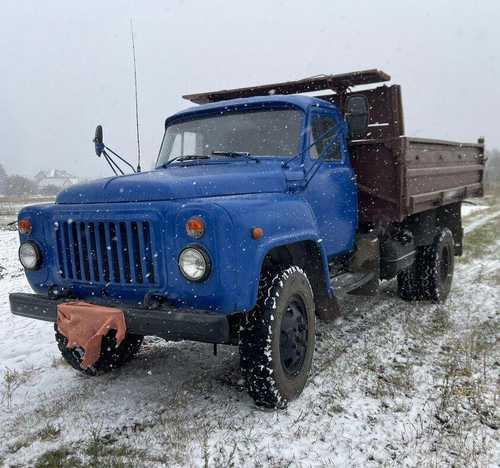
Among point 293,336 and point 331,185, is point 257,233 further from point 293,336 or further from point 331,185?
point 331,185

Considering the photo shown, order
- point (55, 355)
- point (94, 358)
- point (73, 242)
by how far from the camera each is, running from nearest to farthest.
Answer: point (94, 358)
point (73, 242)
point (55, 355)

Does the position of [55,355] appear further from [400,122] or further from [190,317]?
[400,122]

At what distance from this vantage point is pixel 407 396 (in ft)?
12.6

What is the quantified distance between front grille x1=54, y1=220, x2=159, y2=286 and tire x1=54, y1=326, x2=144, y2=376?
0.66m

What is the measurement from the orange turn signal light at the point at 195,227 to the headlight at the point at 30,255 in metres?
1.38

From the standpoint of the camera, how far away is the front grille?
3332 millimetres

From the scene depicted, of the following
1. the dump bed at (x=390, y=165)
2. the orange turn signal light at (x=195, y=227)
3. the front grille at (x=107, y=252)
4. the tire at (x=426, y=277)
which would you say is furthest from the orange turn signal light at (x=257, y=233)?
the tire at (x=426, y=277)

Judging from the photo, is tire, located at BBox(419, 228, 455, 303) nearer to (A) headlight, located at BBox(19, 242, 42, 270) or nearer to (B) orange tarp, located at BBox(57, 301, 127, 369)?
(B) orange tarp, located at BBox(57, 301, 127, 369)

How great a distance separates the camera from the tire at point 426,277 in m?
6.66

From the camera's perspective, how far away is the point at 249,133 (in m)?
4.57

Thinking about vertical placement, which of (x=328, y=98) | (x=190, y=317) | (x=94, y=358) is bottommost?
(x=94, y=358)

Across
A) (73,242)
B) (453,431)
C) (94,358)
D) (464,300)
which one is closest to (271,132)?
(73,242)

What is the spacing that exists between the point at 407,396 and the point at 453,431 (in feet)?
1.82

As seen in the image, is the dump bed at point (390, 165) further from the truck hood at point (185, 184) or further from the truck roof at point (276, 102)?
the truck hood at point (185, 184)
